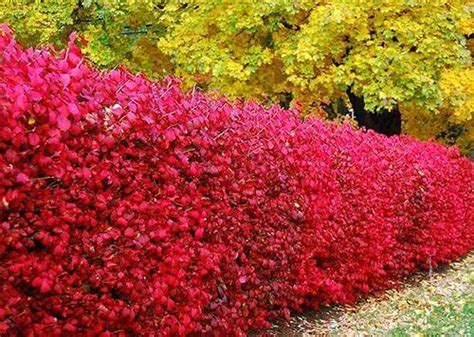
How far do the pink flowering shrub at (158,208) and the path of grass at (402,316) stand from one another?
0.22 m

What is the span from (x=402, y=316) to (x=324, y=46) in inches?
246

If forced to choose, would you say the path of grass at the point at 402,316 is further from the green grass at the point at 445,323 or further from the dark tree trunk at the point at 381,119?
the dark tree trunk at the point at 381,119

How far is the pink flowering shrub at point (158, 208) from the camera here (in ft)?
12.1

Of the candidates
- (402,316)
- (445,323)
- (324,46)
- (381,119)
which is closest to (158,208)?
(445,323)

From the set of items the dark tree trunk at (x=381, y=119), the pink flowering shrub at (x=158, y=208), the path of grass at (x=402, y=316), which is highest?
the pink flowering shrub at (x=158, y=208)

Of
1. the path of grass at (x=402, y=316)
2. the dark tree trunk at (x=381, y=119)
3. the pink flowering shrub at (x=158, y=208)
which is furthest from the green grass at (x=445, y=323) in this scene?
the dark tree trunk at (x=381, y=119)

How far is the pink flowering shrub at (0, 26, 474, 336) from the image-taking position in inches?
145

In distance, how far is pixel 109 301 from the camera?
412cm

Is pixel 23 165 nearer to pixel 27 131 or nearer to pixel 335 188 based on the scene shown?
pixel 27 131

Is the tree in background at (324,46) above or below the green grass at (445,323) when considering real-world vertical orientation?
above

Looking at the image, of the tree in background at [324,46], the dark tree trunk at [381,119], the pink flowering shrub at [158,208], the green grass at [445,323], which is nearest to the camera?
the pink flowering shrub at [158,208]

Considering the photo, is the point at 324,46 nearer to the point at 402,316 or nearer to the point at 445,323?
the point at 402,316

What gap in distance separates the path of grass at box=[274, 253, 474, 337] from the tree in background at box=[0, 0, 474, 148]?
447cm

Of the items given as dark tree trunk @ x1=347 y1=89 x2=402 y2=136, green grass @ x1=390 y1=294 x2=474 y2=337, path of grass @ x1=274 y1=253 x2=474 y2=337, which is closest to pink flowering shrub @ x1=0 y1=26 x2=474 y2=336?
path of grass @ x1=274 y1=253 x2=474 y2=337
